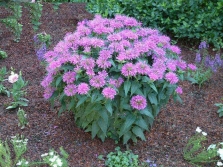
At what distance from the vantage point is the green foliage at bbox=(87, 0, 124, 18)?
590 cm

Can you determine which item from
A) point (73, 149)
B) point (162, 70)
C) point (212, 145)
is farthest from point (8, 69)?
point (212, 145)

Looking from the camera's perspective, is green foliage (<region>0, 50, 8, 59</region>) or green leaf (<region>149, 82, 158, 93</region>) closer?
green leaf (<region>149, 82, 158, 93</region>)

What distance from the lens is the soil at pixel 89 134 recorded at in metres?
3.32

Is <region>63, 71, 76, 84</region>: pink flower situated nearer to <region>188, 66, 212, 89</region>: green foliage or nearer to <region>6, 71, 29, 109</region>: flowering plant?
<region>6, 71, 29, 109</region>: flowering plant

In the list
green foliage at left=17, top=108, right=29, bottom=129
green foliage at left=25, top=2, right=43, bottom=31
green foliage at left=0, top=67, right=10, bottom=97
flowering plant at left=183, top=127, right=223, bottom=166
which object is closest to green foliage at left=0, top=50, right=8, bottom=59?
green foliage at left=0, top=67, right=10, bottom=97

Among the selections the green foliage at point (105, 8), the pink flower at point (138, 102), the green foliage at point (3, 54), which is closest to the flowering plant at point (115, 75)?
the pink flower at point (138, 102)

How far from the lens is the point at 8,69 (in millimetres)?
4562

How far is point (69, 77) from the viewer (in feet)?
9.50

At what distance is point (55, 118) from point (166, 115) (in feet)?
3.93

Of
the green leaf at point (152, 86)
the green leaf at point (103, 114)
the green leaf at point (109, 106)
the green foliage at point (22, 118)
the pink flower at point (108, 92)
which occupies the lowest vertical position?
the green foliage at point (22, 118)

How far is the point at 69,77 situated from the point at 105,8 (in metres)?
3.45

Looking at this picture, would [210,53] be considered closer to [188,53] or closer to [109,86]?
[188,53]

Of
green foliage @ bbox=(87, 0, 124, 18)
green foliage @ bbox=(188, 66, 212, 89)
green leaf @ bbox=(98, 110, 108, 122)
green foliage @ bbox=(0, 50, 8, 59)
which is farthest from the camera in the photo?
green foliage @ bbox=(87, 0, 124, 18)

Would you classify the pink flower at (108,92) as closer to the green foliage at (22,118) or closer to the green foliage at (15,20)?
the green foliage at (22,118)
